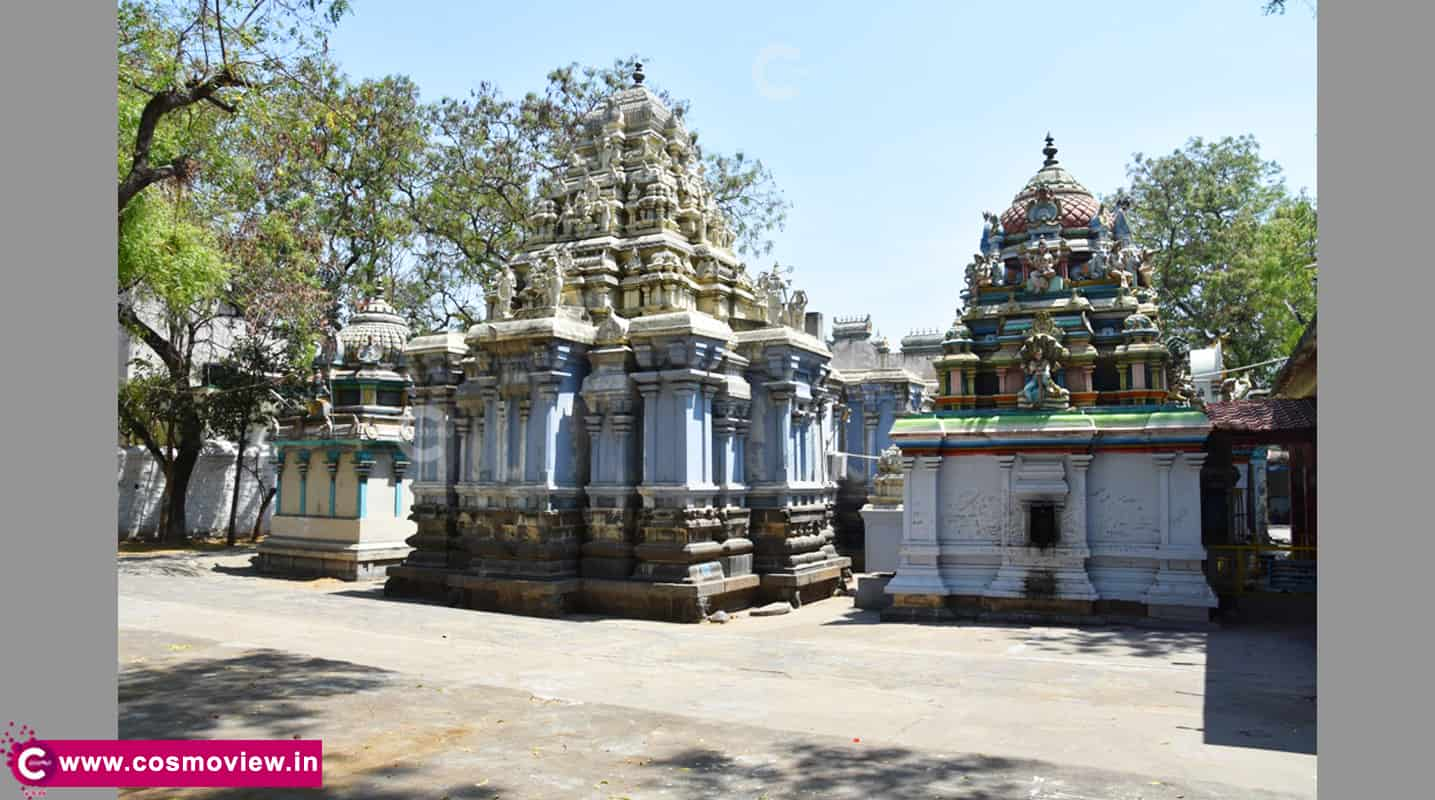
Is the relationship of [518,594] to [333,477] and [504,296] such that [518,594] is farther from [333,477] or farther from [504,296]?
[333,477]

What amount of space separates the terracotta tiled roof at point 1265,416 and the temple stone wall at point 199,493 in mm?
24637

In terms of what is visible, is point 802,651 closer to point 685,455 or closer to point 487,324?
point 685,455

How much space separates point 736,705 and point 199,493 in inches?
996

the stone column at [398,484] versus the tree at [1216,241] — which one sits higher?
the tree at [1216,241]

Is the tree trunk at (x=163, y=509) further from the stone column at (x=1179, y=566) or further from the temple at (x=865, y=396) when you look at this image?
the stone column at (x=1179, y=566)

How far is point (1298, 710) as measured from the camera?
8.16m

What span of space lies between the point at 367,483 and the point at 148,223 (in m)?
6.14

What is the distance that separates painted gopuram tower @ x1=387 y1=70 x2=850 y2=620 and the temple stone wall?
15.1 metres

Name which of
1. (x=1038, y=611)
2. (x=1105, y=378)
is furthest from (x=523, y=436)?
(x=1105, y=378)

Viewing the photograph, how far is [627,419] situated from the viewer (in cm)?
1462

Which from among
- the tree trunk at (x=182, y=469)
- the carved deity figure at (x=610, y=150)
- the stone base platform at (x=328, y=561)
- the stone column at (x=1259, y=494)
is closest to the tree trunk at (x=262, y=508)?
the tree trunk at (x=182, y=469)

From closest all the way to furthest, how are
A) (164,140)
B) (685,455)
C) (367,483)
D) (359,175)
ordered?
(685,455) < (164,140) < (367,483) < (359,175)

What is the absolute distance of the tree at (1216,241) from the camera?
31.6 metres

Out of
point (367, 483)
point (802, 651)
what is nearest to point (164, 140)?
point (367, 483)
